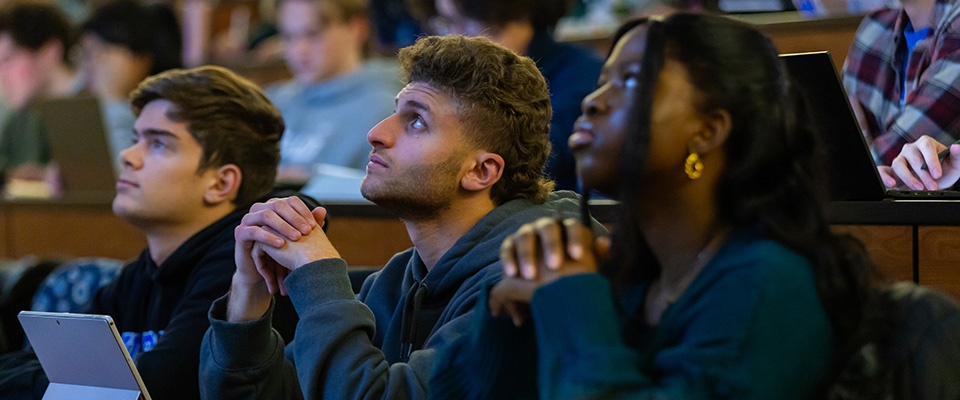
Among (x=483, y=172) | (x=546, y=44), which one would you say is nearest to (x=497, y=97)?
(x=483, y=172)

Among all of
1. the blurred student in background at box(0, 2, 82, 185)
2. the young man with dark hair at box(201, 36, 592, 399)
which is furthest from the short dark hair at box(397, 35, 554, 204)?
the blurred student in background at box(0, 2, 82, 185)

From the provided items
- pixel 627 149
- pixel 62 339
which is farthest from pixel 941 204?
pixel 62 339

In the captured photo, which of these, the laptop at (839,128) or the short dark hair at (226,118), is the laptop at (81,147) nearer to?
the short dark hair at (226,118)

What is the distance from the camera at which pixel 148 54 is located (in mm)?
4266

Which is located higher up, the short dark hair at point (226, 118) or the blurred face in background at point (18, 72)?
the short dark hair at point (226, 118)

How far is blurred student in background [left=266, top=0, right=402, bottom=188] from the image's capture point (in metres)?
3.99

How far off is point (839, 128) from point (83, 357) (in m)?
1.19

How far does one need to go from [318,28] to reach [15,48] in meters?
1.50

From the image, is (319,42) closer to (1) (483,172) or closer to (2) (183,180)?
(2) (183,180)

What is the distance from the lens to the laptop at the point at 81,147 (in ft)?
11.6

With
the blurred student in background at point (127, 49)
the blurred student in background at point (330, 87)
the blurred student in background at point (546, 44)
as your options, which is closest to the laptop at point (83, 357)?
the blurred student in background at point (546, 44)

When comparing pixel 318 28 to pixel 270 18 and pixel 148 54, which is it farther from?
pixel 270 18

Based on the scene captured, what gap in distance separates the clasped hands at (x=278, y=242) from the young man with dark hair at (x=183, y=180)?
532mm

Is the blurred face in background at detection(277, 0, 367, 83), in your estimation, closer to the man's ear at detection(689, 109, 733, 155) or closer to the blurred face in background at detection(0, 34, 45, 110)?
the blurred face in background at detection(0, 34, 45, 110)
